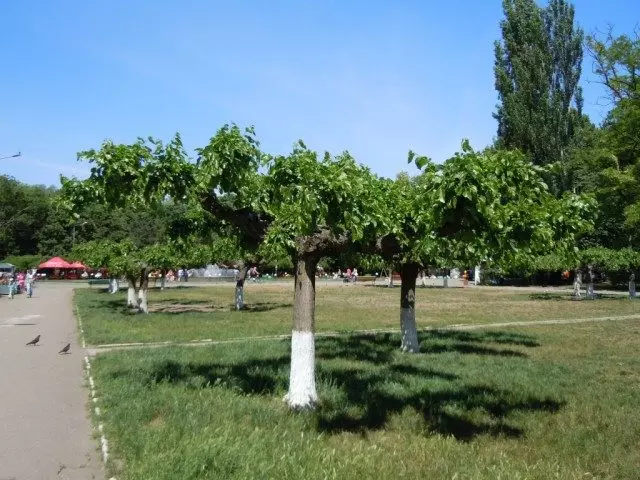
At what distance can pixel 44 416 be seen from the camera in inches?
306

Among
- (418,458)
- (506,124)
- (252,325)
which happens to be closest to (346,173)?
(418,458)

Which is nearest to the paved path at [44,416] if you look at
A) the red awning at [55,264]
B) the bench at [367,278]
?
the bench at [367,278]

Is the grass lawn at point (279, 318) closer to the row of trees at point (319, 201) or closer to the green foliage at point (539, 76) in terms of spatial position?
the row of trees at point (319, 201)

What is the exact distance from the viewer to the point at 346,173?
7391mm

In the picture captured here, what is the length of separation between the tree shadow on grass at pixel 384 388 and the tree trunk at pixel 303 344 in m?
0.28

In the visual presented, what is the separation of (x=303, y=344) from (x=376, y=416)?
1305 millimetres

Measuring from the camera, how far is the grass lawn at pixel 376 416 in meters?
5.59

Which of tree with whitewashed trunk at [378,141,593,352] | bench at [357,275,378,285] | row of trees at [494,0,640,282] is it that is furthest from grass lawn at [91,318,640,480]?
bench at [357,275,378,285]

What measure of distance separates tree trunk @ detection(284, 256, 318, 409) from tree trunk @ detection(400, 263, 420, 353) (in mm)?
5647

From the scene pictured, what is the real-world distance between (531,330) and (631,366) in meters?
7.04

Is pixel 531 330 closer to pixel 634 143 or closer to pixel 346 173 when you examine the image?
pixel 634 143

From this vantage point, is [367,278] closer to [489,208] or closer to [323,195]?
[323,195]

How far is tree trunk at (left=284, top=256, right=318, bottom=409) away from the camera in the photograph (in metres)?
8.05

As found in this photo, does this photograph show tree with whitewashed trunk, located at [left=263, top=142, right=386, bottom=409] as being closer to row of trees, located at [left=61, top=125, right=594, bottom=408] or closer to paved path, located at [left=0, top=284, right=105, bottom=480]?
row of trees, located at [left=61, top=125, right=594, bottom=408]
